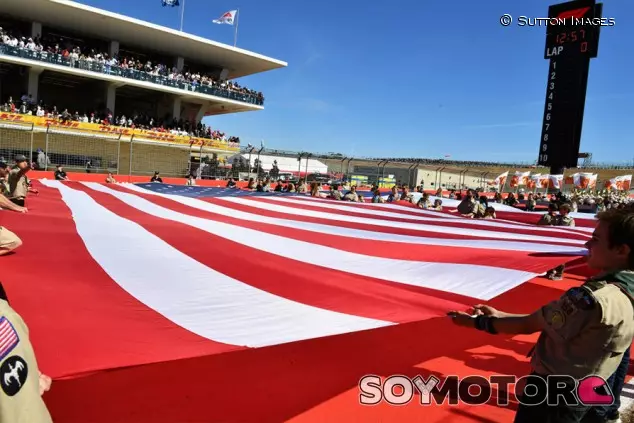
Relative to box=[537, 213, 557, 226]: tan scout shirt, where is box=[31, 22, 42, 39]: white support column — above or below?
above

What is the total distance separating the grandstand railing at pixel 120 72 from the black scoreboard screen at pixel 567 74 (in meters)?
22.2

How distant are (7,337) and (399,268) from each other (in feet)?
8.15

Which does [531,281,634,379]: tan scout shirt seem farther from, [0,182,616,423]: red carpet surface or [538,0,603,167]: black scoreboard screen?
[538,0,603,167]: black scoreboard screen

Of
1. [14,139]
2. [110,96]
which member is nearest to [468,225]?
[14,139]

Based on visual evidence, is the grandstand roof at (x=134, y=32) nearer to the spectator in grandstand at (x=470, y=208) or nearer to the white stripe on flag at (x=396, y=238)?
the spectator in grandstand at (x=470, y=208)

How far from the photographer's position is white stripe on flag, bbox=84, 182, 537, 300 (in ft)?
8.84

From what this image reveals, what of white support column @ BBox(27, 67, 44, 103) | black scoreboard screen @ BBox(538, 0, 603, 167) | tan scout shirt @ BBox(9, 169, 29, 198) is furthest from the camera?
white support column @ BBox(27, 67, 44, 103)

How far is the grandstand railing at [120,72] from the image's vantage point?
24.1 m

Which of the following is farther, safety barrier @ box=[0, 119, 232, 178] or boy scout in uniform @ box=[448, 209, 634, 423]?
safety barrier @ box=[0, 119, 232, 178]

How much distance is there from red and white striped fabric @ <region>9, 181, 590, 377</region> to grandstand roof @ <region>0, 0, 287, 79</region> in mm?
27161

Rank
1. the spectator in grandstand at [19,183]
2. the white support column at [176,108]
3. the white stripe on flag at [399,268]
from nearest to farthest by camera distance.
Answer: the white stripe on flag at [399,268] → the spectator in grandstand at [19,183] → the white support column at [176,108]

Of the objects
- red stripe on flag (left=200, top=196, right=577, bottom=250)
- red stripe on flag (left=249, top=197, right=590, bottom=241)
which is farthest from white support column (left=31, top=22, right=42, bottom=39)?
red stripe on flag (left=249, top=197, right=590, bottom=241)

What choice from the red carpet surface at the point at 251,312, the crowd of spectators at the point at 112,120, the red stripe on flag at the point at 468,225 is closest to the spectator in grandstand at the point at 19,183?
the red carpet surface at the point at 251,312

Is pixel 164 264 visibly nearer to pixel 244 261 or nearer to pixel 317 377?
pixel 244 261
